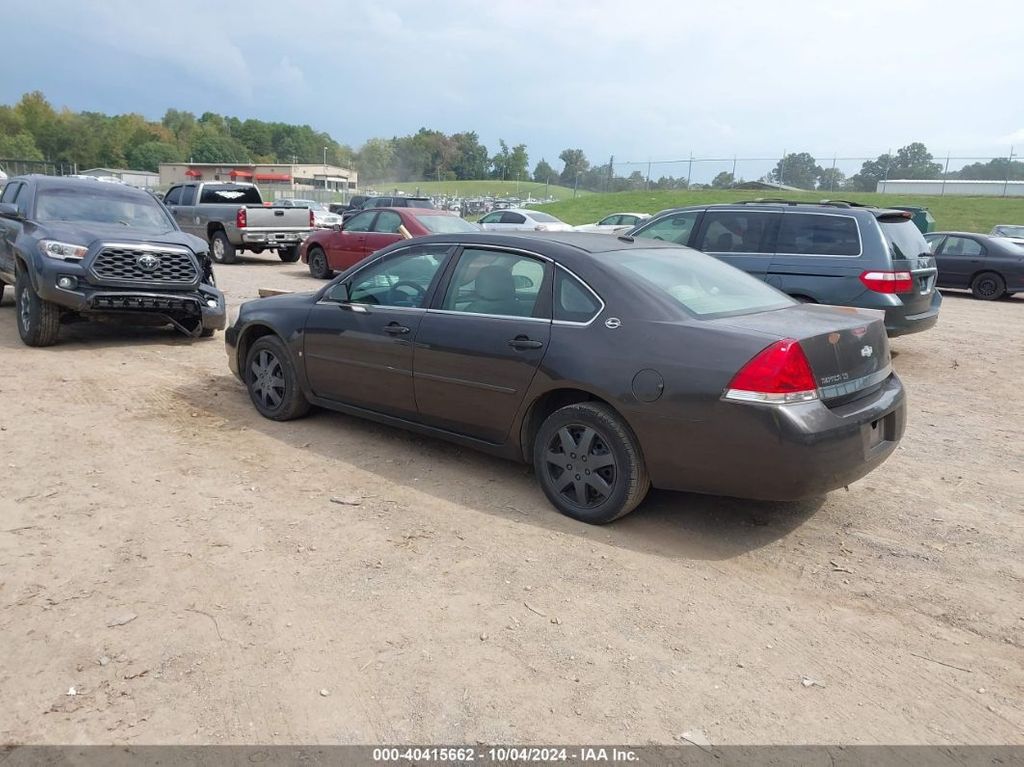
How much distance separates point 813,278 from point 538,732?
7.06 metres

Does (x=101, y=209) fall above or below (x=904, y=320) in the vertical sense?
above

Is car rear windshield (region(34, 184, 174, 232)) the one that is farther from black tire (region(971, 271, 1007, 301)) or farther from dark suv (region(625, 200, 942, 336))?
black tire (region(971, 271, 1007, 301))

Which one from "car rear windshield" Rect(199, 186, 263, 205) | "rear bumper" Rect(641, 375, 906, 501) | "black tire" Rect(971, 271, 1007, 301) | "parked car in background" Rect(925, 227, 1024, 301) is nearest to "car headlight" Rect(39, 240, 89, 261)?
"rear bumper" Rect(641, 375, 906, 501)

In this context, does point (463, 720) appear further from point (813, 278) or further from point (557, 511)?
point (813, 278)

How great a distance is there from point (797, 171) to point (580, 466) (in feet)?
158

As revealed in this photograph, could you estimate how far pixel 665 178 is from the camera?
2052 inches

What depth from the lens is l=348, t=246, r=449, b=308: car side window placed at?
17.1ft

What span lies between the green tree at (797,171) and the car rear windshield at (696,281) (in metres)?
46.0

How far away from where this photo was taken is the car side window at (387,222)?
14779 millimetres

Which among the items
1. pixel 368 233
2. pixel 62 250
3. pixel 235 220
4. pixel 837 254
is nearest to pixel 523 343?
pixel 837 254

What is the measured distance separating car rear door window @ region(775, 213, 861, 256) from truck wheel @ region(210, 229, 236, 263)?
1395 cm

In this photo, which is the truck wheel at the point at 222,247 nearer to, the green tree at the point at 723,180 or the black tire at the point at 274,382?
the black tire at the point at 274,382

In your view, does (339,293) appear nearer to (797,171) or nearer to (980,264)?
(980,264)

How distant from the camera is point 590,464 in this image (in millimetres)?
4266
